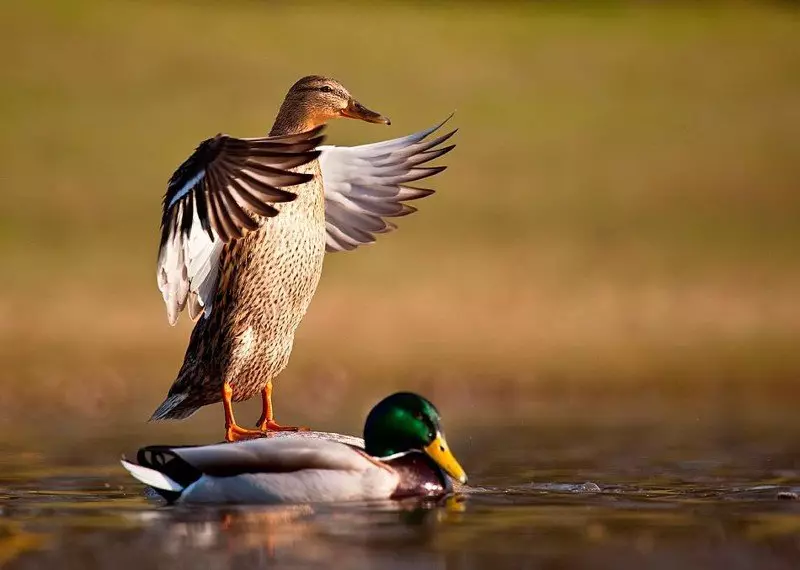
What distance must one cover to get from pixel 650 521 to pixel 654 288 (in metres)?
14.8

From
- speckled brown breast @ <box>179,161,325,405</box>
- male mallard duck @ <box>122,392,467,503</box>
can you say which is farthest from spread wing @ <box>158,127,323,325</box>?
male mallard duck @ <box>122,392,467,503</box>

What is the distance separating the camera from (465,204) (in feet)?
88.1

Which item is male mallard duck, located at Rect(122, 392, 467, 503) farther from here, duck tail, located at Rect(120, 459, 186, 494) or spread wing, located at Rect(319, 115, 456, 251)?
spread wing, located at Rect(319, 115, 456, 251)

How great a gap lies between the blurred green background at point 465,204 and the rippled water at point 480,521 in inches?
143

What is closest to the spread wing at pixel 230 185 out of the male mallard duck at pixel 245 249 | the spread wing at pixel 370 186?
the male mallard duck at pixel 245 249

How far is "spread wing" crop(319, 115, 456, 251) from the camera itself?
11125 millimetres

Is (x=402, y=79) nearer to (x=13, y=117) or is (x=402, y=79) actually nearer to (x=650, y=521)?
(x=13, y=117)

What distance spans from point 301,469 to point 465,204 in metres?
18.3

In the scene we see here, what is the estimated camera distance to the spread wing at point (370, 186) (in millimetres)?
11125

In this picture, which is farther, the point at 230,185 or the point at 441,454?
the point at 230,185

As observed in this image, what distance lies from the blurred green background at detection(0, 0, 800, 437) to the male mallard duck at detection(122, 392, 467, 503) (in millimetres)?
4579

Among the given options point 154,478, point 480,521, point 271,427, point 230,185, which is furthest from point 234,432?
point 480,521

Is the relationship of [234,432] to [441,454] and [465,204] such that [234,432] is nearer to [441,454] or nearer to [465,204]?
[441,454]

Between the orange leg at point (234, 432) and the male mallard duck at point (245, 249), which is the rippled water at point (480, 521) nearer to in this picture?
the orange leg at point (234, 432)
